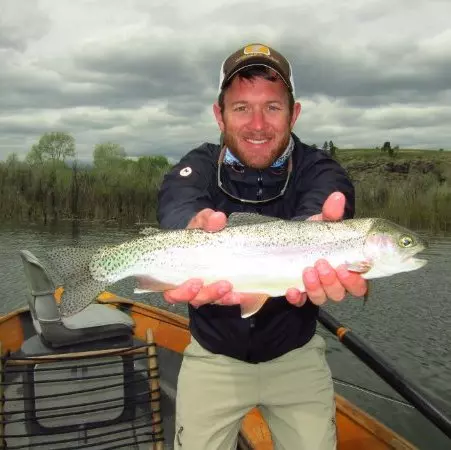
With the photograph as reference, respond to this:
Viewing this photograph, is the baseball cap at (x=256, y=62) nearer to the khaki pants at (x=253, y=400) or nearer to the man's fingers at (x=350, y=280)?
the man's fingers at (x=350, y=280)

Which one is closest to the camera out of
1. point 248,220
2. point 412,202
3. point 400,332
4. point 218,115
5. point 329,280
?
point 329,280

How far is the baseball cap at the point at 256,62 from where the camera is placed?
352 cm

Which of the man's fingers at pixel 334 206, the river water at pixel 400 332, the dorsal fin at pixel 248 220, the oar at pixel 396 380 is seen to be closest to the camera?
the man's fingers at pixel 334 206

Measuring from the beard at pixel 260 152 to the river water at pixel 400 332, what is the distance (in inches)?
104

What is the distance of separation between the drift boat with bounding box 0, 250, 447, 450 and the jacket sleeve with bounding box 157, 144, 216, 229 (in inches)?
59.9

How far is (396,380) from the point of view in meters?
4.45

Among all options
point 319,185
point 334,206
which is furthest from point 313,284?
point 319,185

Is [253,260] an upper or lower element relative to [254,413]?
upper

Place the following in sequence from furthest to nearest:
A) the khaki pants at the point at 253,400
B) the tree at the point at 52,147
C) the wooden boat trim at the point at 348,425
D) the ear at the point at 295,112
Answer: the tree at the point at 52,147 → the wooden boat trim at the point at 348,425 → the ear at the point at 295,112 → the khaki pants at the point at 253,400

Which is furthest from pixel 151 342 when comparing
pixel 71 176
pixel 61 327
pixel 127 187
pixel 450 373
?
pixel 71 176

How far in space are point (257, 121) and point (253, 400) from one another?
1920mm

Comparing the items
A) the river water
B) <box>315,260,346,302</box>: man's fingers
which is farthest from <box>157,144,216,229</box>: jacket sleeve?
the river water

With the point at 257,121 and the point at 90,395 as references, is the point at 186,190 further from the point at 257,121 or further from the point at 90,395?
the point at 90,395

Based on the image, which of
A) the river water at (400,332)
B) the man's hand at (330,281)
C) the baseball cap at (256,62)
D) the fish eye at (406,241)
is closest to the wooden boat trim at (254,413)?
the river water at (400,332)
